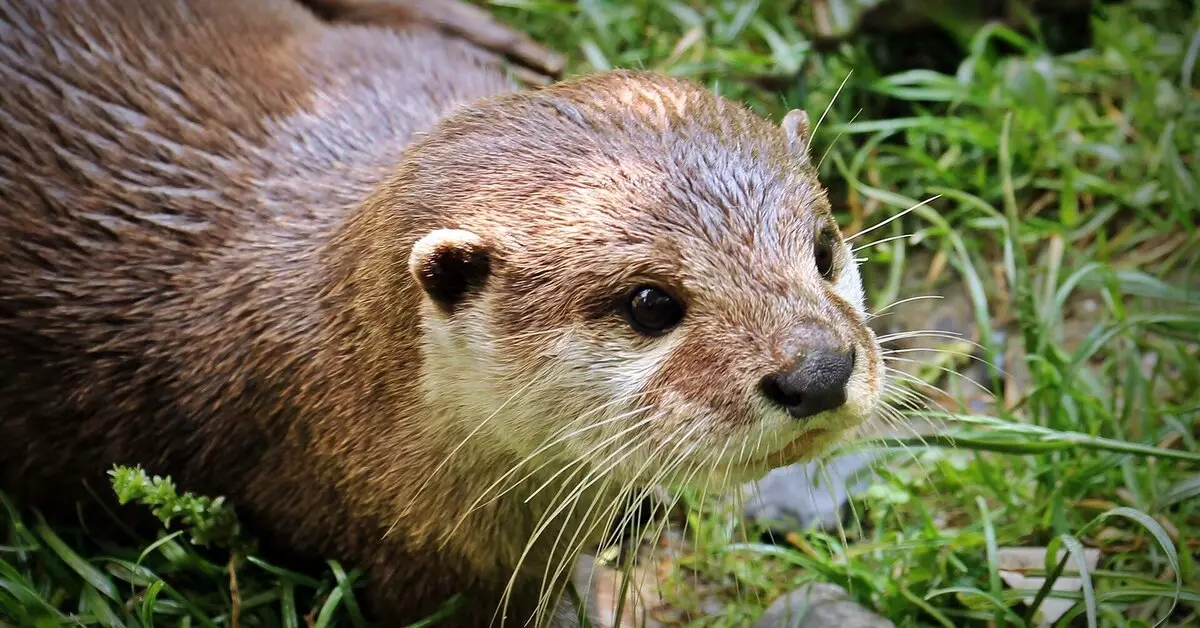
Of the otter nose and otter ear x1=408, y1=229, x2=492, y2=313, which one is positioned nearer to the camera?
the otter nose

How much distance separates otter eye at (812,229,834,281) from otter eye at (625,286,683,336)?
0.27 meters

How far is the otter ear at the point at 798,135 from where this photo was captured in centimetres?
187

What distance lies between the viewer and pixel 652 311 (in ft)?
5.33

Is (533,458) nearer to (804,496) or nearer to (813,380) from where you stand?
(813,380)

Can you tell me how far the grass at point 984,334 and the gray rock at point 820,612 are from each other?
1.8 inches

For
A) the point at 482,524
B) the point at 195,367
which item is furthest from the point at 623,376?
the point at 195,367

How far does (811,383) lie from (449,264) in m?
0.53

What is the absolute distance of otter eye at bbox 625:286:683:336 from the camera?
1.62m

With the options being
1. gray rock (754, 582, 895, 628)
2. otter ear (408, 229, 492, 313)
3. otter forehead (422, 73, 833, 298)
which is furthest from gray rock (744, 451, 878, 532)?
otter ear (408, 229, 492, 313)

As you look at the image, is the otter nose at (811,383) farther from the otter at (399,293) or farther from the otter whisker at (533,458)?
the otter whisker at (533,458)

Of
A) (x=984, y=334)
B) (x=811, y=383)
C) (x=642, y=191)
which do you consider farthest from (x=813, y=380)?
(x=984, y=334)

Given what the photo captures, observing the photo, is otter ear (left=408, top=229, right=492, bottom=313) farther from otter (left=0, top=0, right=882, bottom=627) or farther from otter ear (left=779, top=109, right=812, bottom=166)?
otter ear (left=779, top=109, right=812, bottom=166)

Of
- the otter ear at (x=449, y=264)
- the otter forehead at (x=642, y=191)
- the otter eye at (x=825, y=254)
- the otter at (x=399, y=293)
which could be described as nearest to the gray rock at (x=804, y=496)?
the otter at (x=399, y=293)

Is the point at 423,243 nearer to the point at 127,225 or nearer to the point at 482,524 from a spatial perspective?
the point at 482,524
